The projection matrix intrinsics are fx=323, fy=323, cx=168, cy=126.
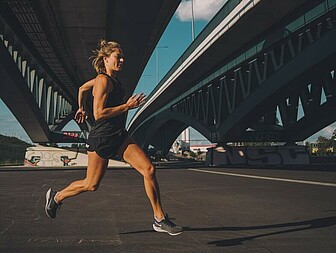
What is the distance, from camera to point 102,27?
648 inches

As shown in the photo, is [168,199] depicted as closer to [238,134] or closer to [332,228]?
[332,228]

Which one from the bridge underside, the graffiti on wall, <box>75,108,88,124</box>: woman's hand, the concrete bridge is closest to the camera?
<box>75,108,88,124</box>: woman's hand

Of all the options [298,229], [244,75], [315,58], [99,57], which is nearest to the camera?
[99,57]

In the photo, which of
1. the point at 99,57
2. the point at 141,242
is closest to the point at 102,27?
the point at 99,57

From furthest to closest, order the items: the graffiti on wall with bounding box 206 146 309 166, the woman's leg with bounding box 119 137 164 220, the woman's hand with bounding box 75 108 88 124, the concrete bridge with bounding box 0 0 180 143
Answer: the graffiti on wall with bounding box 206 146 309 166, the concrete bridge with bounding box 0 0 180 143, the woman's hand with bounding box 75 108 88 124, the woman's leg with bounding box 119 137 164 220

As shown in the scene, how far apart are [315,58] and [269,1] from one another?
152 inches

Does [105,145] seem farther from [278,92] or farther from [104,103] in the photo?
[278,92]

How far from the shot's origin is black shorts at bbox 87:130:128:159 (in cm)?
341

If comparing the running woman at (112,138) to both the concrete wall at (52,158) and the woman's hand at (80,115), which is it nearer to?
the woman's hand at (80,115)

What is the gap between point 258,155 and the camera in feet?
102

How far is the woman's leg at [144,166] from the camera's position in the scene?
348cm

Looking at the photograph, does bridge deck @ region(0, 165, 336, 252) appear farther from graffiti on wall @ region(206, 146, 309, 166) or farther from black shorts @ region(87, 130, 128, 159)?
Answer: graffiti on wall @ region(206, 146, 309, 166)

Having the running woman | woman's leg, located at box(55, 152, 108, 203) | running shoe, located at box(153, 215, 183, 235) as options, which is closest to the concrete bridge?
the running woman

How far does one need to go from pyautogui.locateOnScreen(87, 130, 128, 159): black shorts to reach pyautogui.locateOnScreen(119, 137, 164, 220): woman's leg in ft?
0.34
